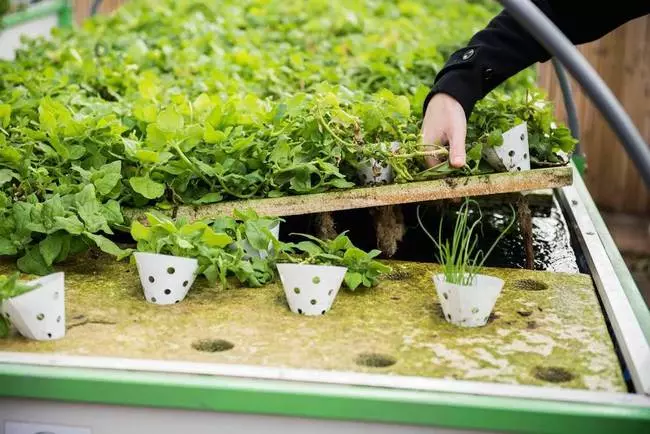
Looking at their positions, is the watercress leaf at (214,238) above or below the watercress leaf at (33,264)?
above

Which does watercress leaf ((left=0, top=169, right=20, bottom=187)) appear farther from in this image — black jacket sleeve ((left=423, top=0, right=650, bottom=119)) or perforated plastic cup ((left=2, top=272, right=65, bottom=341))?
black jacket sleeve ((left=423, top=0, right=650, bottom=119))

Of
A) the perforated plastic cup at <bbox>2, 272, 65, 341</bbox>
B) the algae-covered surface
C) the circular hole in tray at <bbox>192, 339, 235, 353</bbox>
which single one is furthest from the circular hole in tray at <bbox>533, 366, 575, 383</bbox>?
the perforated plastic cup at <bbox>2, 272, 65, 341</bbox>

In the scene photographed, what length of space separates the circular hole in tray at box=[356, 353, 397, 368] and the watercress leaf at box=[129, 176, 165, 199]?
72 centimetres

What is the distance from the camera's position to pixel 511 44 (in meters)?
2.05

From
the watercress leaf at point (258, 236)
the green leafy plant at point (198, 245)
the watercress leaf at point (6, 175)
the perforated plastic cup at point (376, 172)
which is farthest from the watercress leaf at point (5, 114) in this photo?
the perforated plastic cup at point (376, 172)

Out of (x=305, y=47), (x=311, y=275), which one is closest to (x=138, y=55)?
(x=305, y=47)

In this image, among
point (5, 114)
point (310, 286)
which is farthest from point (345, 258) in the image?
point (5, 114)

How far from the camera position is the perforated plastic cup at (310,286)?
1.66 m

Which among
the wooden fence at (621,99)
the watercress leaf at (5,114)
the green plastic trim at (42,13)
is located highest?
the green plastic trim at (42,13)

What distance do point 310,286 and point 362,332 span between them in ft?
0.47

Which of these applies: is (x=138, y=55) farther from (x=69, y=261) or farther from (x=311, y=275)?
(x=311, y=275)

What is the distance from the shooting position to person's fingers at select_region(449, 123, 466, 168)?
6.49 feet

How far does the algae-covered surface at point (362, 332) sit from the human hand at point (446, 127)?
303 millimetres

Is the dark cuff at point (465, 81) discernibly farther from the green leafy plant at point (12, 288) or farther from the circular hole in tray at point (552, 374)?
the green leafy plant at point (12, 288)
